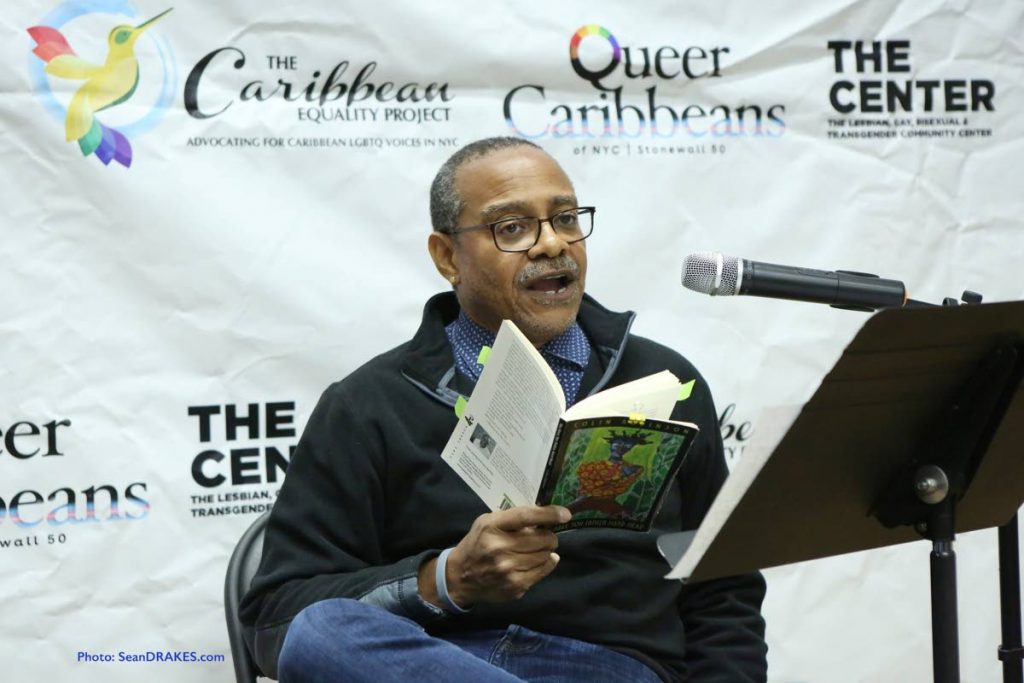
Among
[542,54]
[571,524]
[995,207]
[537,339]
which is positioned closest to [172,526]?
[537,339]

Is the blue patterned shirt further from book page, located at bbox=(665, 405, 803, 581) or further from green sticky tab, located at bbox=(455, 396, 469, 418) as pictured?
book page, located at bbox=(665, 405, 803, 581)

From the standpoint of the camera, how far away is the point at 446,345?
216 cm

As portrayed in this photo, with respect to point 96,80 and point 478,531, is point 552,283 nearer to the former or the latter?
point 478,531

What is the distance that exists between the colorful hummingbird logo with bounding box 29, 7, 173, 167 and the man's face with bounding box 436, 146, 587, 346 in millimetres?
884

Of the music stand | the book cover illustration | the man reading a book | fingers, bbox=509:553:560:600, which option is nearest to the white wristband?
the man reading a book

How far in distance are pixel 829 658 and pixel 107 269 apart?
2042 millimetres

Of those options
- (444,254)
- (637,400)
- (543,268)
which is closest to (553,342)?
(543,268)

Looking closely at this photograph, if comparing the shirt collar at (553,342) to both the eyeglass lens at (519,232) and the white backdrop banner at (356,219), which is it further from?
the white backdrop banner at (356,219)

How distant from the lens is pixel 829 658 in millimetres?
2967

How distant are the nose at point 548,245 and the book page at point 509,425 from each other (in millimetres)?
436

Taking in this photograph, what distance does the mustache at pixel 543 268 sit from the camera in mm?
2111

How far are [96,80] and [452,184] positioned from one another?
0.93 metres

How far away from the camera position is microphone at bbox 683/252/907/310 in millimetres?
1541

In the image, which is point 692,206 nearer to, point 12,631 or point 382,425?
point 382,425
